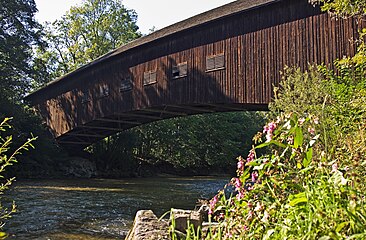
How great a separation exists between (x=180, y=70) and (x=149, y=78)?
5.62ft

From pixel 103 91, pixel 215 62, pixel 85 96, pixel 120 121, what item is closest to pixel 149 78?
pixel 103 91

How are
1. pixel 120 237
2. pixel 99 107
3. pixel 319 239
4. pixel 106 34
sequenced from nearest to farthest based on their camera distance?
pixel 319 239
pixel 120 237
pixel 99 107
pixel 106 34

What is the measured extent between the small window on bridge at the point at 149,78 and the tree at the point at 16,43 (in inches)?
321

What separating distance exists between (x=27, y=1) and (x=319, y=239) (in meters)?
23.1

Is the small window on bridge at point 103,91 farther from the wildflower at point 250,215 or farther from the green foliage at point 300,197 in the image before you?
the wildflower at point 250,215

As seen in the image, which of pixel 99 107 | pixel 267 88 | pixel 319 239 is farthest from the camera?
pixel 99 107

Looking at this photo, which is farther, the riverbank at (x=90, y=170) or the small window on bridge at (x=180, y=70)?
the riverbank at (x=90, y=170)

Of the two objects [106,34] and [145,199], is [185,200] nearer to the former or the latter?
[145,199]

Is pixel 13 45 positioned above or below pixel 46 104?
above

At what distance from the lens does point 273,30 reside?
368 inches

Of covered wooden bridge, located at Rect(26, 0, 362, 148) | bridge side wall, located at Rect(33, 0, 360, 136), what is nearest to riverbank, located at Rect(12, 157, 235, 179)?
covered wooden bridge, located at Rect(26, 0, 362, 148)

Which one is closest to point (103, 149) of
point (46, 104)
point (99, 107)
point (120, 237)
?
point (46, 104)

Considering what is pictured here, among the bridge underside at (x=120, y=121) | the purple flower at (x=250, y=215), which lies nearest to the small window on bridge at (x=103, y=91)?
the bridge underside at (x=120, y=121)

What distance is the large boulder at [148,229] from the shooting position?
2795 millimetres
